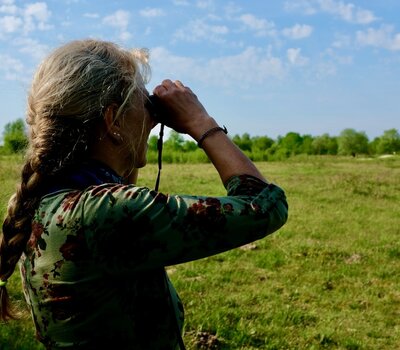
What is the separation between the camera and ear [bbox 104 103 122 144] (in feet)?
4.90

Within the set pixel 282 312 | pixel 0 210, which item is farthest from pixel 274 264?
pixel 0 210

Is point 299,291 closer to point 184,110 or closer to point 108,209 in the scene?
point 184,110

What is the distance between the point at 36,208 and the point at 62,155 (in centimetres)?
18

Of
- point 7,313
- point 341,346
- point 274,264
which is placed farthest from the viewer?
point 274,264

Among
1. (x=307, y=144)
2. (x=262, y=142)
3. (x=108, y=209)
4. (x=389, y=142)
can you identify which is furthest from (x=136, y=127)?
(x=307, y=144)

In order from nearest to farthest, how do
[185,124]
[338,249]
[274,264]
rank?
[185,124], [274,264], [338,249]

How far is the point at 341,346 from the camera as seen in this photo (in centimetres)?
490

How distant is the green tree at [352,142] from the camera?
6288cm

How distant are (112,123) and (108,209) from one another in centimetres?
30

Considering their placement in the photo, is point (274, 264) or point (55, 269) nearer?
point (55, 269)

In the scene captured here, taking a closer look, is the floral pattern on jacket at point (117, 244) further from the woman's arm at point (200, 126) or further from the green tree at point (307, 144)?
the green tree at point (307, 144)

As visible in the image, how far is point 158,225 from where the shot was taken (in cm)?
132

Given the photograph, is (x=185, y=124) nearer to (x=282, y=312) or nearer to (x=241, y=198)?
(x=241, y=198)

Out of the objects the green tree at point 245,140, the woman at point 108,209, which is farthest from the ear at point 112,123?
the green tree at point 245,140
